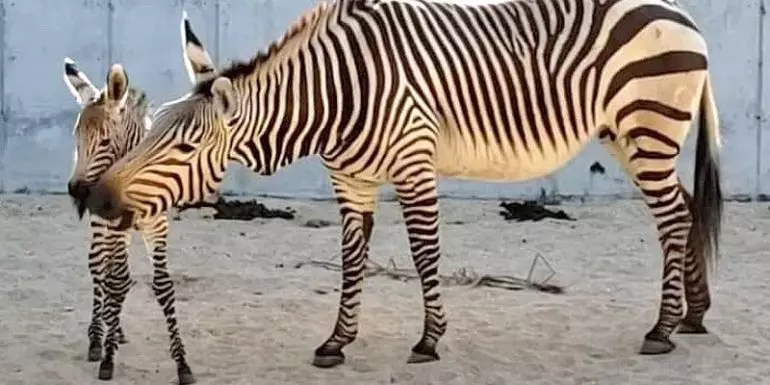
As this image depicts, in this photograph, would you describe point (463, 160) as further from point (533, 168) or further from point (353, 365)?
point (353, 365)

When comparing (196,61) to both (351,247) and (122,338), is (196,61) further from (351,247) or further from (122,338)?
(122,338)

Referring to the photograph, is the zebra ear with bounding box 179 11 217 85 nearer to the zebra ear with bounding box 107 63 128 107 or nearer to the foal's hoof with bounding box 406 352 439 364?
the zebra ear with bounding box 107 63 128 107

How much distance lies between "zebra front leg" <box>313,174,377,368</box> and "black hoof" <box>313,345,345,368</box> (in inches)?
2.4

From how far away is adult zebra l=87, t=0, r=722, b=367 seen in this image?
5.46 metres

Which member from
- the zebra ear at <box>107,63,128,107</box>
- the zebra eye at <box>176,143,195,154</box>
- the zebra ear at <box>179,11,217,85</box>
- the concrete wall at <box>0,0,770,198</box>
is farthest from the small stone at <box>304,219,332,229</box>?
the zebra eye at <box>176,143,195,154</box>

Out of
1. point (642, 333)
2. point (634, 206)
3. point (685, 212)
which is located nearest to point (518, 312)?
point (642, 333)

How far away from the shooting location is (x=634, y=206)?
1144cm

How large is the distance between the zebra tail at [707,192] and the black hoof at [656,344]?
0.48 metres

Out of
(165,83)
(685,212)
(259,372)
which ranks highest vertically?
(165,83)

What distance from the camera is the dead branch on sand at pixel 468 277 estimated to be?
754cm

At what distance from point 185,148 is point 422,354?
1.33 m

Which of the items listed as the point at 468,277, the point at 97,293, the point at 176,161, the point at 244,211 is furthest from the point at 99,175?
the point at 244,211

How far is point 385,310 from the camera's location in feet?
22.4

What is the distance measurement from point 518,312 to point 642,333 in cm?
70
